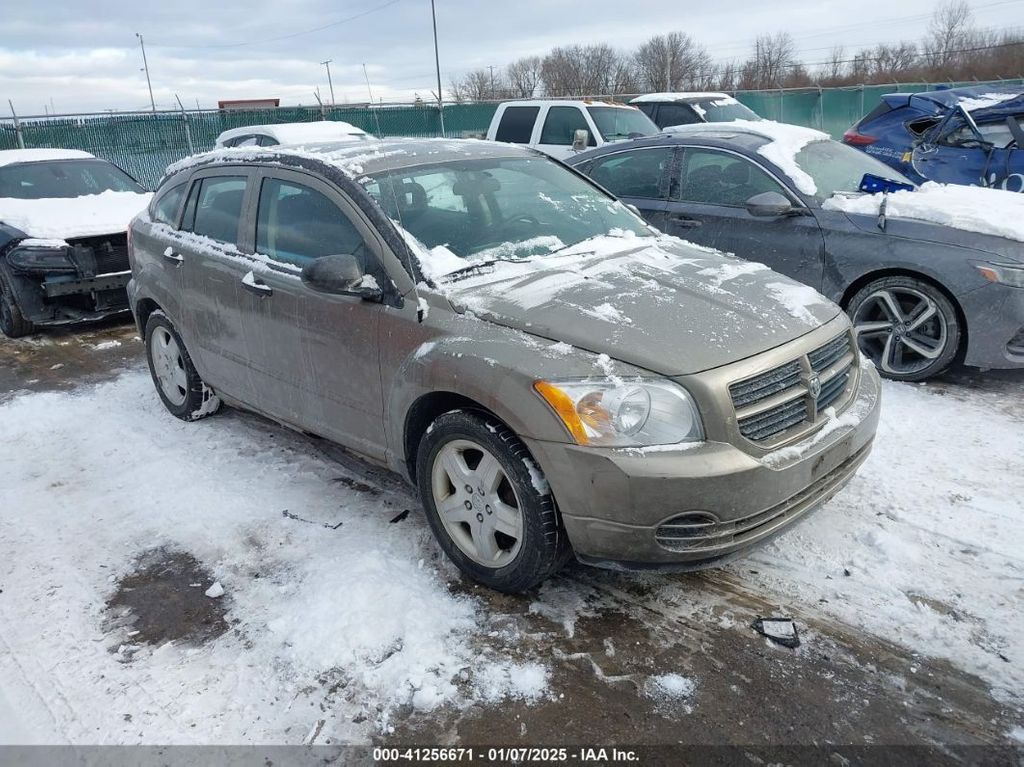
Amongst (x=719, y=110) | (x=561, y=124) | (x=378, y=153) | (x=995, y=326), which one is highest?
(x=719, y=110)

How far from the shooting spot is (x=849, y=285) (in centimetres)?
538

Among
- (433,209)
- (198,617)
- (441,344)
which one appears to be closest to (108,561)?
(198,617)

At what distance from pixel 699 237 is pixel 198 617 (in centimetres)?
457

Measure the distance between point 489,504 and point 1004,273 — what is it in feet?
12.5

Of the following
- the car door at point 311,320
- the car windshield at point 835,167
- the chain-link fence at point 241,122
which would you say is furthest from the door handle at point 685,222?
the chain-link fence at point 241,122

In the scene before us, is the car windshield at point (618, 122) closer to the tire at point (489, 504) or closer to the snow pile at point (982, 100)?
the snow pile at point (982, 100)

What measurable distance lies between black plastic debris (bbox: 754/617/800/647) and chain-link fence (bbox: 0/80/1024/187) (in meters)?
17.6

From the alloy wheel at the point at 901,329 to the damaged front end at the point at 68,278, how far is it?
6550 millimetres

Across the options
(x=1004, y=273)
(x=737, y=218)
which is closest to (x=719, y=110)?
(x=737, y=218)

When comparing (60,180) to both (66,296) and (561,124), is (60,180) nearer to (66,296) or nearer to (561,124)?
(66,296)

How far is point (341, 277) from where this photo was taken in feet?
10.6

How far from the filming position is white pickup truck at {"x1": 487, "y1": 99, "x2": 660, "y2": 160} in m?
11.8

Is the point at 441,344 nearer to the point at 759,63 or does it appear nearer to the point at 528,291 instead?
the point at 528,291

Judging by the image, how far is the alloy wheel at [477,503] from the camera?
2.97 metres
